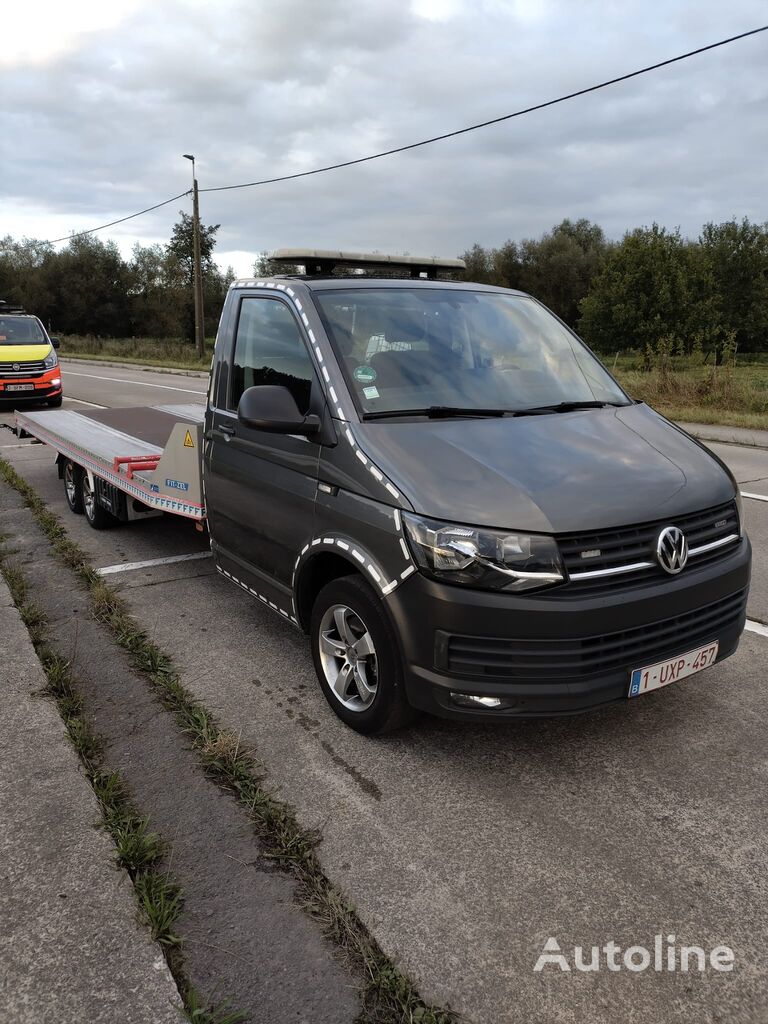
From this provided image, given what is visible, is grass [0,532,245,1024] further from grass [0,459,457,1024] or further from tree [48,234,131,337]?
tree [48,234,131,337]

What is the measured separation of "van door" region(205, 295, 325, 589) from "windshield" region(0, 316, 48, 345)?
44.5 feet

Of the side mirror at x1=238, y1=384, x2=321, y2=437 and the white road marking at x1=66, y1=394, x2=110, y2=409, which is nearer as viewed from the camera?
the side mirror at x1=238, y1=384, x2=321, y2=437

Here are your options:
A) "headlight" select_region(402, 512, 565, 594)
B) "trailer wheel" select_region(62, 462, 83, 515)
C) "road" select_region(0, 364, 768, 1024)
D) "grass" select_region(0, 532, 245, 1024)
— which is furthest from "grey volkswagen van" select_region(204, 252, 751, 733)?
"trailer wheel" select_region(62, 462, 83, 515)

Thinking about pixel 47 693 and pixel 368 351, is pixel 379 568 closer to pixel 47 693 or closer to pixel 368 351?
pixel 368 351

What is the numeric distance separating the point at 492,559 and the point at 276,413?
1208 millimetres

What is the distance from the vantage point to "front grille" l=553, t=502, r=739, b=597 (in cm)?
283

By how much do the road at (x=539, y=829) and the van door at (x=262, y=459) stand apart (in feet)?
2.17

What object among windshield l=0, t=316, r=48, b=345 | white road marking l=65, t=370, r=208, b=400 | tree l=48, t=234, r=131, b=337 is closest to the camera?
windshield l=0, t=316, r=48, b=345

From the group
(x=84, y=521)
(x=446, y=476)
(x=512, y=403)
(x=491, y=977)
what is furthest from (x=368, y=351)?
(x=84, y=521)

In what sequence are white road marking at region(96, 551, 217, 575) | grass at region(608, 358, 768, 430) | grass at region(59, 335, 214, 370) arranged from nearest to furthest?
white road marking at region(96, 551, 217, 575)
grass at region(608, 358, 768, 430)
grass at region(59, 335, 214, 370)

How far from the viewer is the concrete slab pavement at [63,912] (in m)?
2.11

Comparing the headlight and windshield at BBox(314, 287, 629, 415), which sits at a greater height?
windshield at BBox(314, 287, 629, 415)

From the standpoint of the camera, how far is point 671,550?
2.99 meters

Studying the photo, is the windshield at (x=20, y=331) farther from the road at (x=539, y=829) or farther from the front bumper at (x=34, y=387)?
the road at (x=539, y=829)
